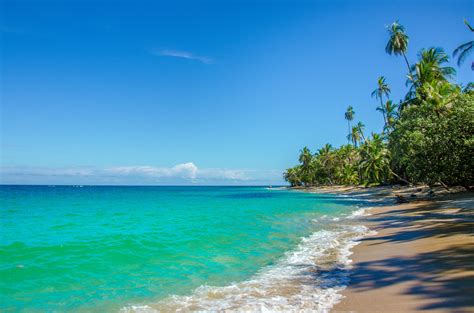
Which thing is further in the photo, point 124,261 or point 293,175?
point 293,175

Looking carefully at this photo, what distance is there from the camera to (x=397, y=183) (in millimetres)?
58719

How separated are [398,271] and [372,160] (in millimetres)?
54672

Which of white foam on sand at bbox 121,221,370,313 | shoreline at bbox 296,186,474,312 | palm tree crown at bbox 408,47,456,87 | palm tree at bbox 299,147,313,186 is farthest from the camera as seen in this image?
palm tree at bbox 299,147,313,186

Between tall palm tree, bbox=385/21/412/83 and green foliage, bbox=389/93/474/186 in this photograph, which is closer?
green foliage, bbox=389/93/474/186

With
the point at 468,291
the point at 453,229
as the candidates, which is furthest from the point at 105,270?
the point at 453,229

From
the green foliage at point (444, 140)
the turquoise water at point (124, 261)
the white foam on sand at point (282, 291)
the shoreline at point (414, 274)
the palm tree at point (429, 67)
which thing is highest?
the palm tree at point (429, 67)

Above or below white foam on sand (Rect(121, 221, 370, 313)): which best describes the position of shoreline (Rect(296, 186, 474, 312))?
above

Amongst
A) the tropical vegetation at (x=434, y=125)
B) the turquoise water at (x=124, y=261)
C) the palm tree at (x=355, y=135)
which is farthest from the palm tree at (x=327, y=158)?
the turquoise water at (x=124, y=261)

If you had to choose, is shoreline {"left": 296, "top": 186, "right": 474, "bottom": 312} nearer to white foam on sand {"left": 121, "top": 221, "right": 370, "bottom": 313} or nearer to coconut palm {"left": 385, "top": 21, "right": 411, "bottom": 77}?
white foam on sand {"left": 121, "top": 221, "right": 370, "bottom": 313}

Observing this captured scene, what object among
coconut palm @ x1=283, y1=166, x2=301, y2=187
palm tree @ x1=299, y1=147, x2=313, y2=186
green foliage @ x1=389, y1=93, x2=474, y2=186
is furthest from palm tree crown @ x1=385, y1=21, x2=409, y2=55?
coconut palm @ x1=283, y1=166, x2=301, y2=187

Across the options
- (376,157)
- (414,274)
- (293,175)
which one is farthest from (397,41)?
(293,175)

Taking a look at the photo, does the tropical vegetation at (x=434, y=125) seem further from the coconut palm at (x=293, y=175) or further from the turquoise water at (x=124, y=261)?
the coconut palm at (x=293, y=175)

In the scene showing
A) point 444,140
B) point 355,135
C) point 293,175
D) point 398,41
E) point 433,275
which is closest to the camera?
point 433,275

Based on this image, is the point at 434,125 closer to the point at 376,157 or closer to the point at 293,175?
the point at 376,157
